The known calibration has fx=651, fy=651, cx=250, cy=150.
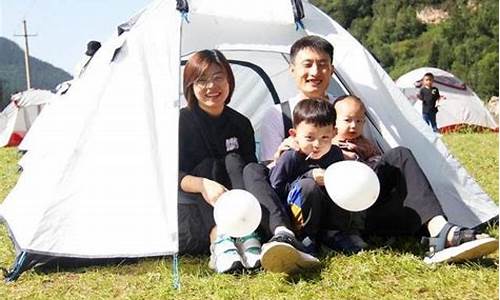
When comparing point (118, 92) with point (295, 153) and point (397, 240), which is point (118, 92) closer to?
point (295, 153)

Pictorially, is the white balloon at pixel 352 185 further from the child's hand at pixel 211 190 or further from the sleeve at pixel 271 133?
the sleeve at pixel 271 133

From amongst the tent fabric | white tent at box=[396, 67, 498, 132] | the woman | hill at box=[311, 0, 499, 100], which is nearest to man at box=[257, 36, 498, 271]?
the woman

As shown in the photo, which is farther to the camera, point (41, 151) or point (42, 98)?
point (42, 98)

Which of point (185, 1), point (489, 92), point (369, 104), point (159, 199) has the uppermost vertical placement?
point (185, 1)

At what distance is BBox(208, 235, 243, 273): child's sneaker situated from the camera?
2670 mm

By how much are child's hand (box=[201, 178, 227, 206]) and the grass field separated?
31 centimetres

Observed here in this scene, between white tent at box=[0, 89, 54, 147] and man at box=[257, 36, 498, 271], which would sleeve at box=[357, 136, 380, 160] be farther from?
white tent at box=[0, 89, 54, 147]

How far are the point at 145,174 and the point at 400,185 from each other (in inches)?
44.6

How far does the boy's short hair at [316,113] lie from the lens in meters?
2.87

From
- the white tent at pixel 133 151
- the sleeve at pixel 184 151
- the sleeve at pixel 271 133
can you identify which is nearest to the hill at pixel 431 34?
the white tent at pixel 133 151

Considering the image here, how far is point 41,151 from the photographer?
3.11 metres

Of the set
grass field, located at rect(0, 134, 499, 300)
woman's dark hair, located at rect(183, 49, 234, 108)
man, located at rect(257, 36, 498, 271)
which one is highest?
woman's dark hair, located at rect(183, 49, 234, 108)

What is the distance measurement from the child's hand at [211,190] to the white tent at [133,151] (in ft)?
0.58

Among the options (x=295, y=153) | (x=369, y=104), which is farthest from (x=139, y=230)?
(x=369, y=104)
